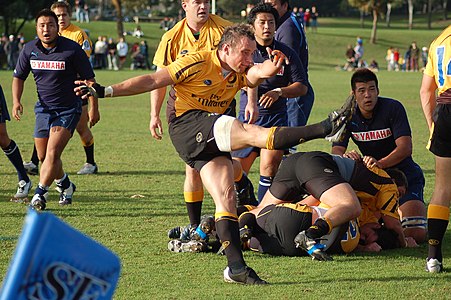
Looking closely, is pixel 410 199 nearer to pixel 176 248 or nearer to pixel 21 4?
pixel 176 248

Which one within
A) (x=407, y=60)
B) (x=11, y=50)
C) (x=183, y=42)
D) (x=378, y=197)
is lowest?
(x=407, y=60)

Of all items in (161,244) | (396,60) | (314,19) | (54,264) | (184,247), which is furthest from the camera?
(314,19)

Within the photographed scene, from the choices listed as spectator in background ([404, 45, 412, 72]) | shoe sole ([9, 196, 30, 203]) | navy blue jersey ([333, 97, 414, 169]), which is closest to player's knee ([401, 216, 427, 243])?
navy blue jersey ([333, 97, 414, 169])

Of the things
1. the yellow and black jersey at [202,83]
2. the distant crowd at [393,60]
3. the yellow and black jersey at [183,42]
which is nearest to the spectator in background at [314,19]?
the distant crowd at [393,60]

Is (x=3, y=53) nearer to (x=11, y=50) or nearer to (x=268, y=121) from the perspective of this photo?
(x=11, y=50)

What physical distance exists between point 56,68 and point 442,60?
15.4 ft

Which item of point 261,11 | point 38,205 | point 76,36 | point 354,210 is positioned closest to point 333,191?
point 354,210

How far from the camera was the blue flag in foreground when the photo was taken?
6.34 feet

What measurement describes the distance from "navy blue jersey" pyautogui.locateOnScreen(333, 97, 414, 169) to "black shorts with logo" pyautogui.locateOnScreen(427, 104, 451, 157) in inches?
60.2

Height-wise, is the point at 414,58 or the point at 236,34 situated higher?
the point at 236,34

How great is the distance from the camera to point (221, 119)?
5871 millimetres

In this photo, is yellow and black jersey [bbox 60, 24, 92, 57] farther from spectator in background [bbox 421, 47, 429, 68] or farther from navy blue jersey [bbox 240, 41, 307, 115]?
spectator in background [bbox 421, 47, 429, 68]

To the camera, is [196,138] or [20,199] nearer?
[196,138]

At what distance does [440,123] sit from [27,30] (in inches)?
2326
